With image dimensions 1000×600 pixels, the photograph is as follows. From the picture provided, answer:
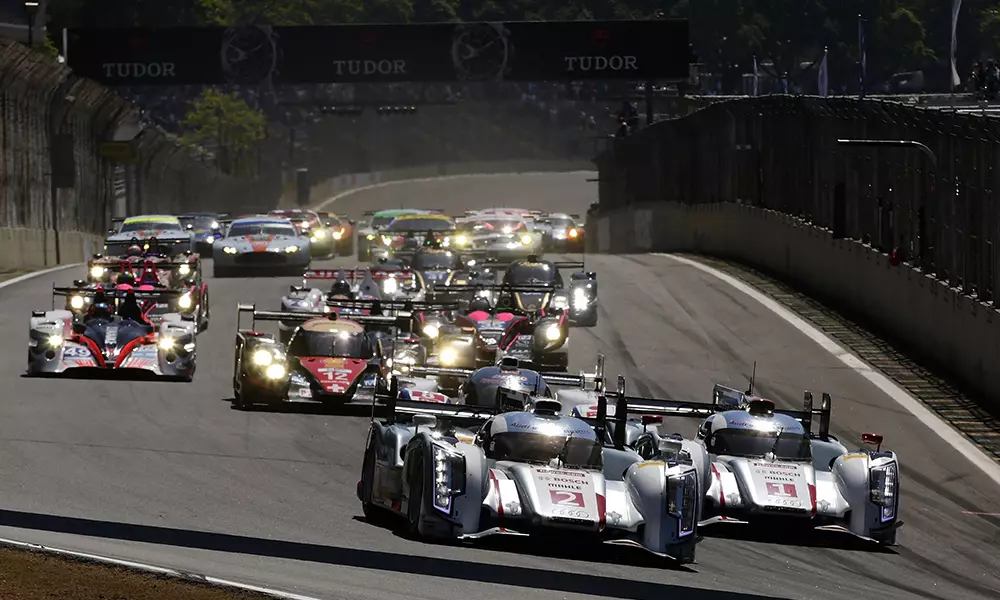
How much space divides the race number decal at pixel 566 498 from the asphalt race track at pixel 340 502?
0.42 metres

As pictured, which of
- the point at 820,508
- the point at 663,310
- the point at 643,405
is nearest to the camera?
the point at 820,508

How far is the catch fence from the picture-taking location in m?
25.1

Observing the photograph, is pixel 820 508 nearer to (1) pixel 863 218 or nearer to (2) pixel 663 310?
(1) pixel 863 218

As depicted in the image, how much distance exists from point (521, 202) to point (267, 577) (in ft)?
331

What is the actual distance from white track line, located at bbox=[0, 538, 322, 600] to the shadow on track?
1136mm

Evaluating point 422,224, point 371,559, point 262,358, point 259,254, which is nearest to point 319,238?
point 422,224

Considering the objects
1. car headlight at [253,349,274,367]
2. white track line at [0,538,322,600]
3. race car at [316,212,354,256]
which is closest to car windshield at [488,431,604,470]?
white track line at [0,538,322,600]

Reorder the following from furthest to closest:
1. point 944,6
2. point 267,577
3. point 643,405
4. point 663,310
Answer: point 944,6
point 663,310
point 643,405
point 267,577

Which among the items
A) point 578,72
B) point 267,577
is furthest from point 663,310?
point 578,72

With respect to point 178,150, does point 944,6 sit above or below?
above

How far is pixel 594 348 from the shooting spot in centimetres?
3084

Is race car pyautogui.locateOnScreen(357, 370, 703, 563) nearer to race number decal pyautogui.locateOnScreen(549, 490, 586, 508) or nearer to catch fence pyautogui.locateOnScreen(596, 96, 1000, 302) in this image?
race number decal pyautogui.locateOnScreen(549, 490, 586, 508)

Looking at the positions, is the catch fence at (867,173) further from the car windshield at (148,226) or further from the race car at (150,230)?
the car windshield at (148,226)

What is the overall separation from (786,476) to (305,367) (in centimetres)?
823
